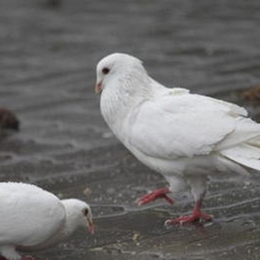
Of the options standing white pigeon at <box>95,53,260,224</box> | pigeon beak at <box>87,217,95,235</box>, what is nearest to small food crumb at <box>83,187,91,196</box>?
standing white pigeon at <box>95,53,260,224</box>

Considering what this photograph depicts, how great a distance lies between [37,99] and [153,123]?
672 centimetres

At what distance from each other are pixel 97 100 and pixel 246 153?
691 cm

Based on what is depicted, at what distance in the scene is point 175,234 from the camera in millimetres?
9750

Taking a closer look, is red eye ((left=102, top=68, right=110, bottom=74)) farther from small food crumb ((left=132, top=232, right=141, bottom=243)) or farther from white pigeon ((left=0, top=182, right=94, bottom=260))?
white pigeon ((left=0, top=182, right=94, bottom=260))

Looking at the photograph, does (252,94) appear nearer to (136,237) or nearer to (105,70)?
(105,70)

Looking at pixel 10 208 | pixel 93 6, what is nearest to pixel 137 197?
pixel 10 208

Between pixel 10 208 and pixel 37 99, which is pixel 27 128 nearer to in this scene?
pixel 37 99

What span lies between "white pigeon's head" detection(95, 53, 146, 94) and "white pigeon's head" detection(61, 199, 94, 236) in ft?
6.89

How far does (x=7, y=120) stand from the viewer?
1494cm

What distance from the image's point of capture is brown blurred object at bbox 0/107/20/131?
1495 centimetres

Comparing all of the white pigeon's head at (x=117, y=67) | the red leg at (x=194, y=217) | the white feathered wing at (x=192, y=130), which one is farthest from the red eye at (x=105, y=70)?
the red leg at (x=194, y=217)

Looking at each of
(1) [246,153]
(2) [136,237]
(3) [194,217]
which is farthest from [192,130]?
(2) [136,237]

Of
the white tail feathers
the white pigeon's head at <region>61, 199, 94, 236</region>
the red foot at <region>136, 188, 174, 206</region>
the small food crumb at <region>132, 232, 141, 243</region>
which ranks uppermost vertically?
the white tail feathers

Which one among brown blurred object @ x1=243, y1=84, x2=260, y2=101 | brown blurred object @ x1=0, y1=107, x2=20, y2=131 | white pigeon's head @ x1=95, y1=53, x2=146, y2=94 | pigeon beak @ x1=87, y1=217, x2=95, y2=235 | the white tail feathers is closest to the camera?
pigeon beak @ x1=87, y1=217, x2=95, y2=235
